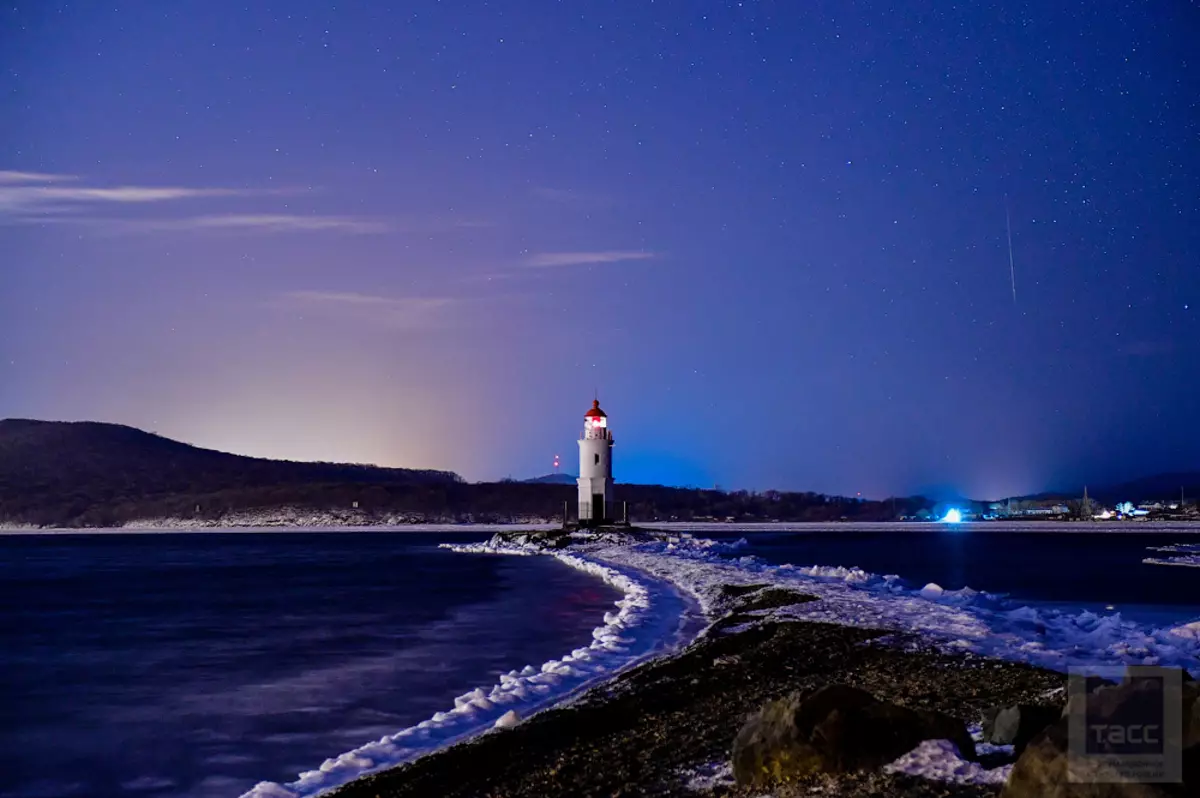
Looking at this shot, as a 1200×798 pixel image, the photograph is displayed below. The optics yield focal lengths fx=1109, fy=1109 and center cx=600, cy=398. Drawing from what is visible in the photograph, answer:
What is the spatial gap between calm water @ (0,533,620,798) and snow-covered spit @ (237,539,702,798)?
600mm

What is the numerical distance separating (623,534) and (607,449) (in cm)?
541

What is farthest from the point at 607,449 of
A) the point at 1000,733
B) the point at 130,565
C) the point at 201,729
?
the point at 1000,733

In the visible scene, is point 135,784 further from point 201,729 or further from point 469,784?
point 469,784

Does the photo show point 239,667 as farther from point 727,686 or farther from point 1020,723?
point 1020,723

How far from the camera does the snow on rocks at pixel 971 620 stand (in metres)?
15.5

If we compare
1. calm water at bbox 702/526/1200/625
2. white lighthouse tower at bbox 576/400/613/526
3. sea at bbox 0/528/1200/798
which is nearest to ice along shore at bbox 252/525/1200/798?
sea at bbox 0/528/1200/798

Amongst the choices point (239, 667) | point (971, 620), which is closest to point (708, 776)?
point (971, 620)

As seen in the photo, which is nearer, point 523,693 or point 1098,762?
point 1098,762

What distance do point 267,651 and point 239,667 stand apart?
248 centimetres

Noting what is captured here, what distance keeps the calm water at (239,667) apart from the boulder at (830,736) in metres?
5.28

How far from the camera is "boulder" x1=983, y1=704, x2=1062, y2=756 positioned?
8969mm

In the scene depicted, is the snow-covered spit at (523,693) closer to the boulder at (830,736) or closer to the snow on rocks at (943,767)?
the boulder at (830,736)

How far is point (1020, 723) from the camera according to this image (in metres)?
9.02

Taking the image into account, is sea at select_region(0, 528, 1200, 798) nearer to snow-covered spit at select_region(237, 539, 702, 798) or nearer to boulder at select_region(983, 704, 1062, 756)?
Result: snow-covered spit at select_region(237, 539, 702, 798)
